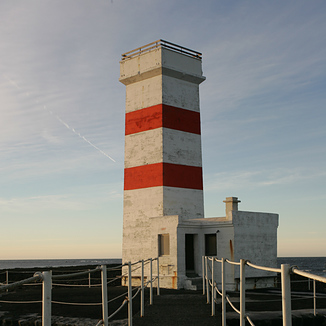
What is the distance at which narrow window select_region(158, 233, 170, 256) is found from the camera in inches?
634

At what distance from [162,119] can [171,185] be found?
2804mm

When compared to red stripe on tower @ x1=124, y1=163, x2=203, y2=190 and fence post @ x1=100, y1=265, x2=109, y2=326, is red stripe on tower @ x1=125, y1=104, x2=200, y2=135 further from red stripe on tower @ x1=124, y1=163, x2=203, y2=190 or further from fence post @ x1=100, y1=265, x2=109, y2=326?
fence post @ x1=100, y1=265, x2=109, y2=326

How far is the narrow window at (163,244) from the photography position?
1611 cm

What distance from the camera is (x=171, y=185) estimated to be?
1734cm

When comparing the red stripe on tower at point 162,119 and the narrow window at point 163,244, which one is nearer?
the narrow window at point 163,244

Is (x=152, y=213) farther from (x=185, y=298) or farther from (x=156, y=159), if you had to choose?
(x=185, y=298)

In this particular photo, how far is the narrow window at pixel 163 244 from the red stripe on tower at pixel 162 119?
462 cm

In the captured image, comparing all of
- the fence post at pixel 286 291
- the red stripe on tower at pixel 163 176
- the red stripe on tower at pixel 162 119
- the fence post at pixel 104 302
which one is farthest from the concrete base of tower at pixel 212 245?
the fence post at pixel 286 291

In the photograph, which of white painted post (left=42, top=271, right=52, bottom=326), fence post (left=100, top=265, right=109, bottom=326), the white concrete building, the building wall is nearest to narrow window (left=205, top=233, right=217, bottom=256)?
the white concrete building

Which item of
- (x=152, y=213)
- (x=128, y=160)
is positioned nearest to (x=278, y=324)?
(x=152, y=213)

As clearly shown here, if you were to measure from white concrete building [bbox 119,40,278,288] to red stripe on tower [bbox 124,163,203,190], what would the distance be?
0.04 meters

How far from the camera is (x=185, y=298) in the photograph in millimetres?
11648

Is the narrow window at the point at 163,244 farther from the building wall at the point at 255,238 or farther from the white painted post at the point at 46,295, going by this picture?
the white painted post at the point at 46,295

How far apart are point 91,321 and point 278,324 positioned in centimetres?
370
